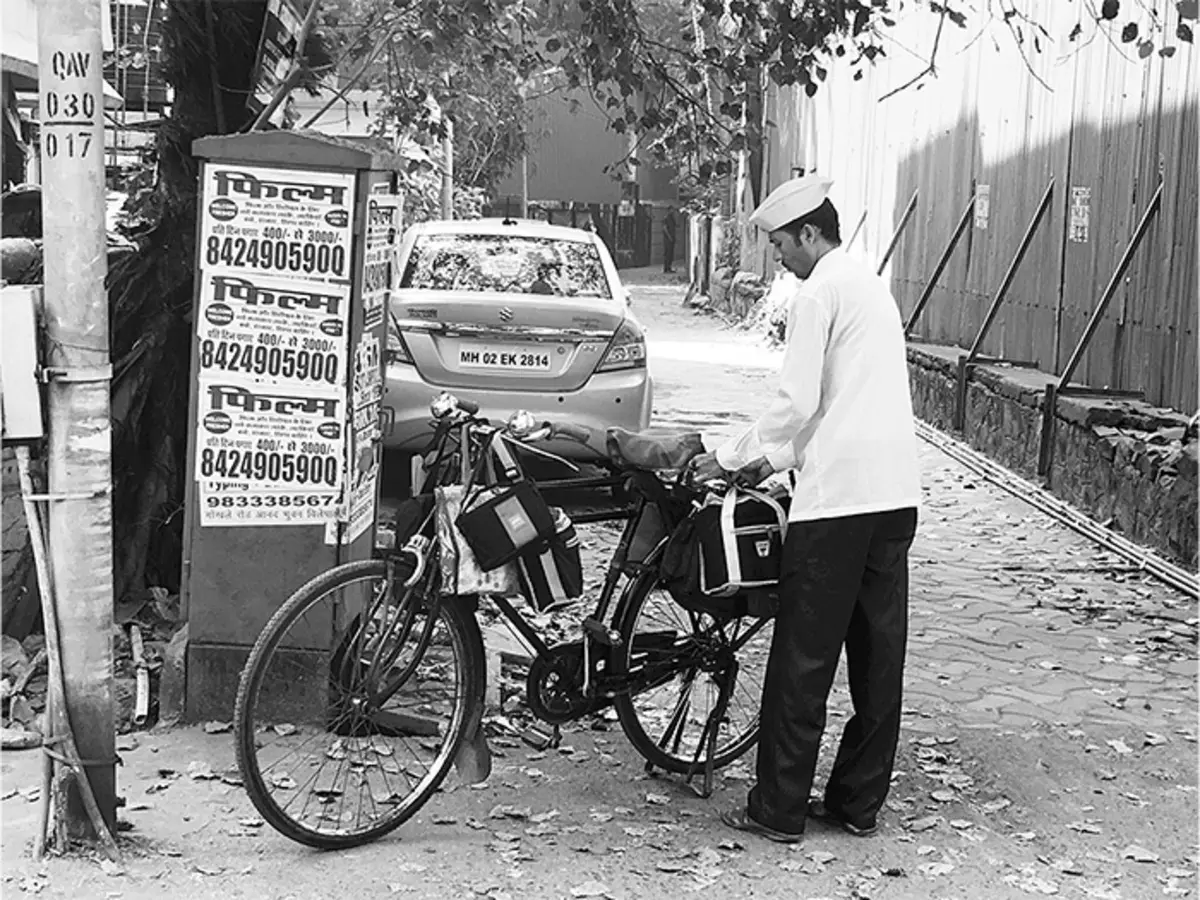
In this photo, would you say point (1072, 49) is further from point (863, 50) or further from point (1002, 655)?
point (1002, 655)

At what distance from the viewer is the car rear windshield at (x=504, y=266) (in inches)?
406

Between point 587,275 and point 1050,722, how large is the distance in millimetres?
5244

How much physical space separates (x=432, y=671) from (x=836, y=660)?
137 cm

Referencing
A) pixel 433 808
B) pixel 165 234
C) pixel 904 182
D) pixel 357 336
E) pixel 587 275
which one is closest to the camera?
pixel 433 808

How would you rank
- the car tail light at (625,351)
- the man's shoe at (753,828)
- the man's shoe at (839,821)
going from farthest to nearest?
1. the car tail light at (625,351)
2. the man's shoe at (839,821)
3. the man's shoe at (753,828)

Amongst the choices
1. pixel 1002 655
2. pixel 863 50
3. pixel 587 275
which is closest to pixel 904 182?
pixel 587 275

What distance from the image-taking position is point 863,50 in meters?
8.63

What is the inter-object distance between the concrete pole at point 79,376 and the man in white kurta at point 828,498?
5.94ft

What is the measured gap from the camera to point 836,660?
16.4 ft

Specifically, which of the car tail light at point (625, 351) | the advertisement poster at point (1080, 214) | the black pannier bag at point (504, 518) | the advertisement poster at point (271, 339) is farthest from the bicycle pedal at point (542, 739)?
the advertisement poster at point (1080, 214)

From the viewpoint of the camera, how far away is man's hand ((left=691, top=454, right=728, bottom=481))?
508 centimetres

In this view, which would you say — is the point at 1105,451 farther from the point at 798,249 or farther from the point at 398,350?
the point at 798,249

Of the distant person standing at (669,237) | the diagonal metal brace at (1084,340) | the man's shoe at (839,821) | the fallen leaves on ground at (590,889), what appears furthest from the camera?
the distant person standing at (669,237)

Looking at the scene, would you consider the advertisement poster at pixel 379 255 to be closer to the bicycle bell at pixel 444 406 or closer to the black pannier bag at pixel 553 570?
the bicycle bell at pixel 444 406
